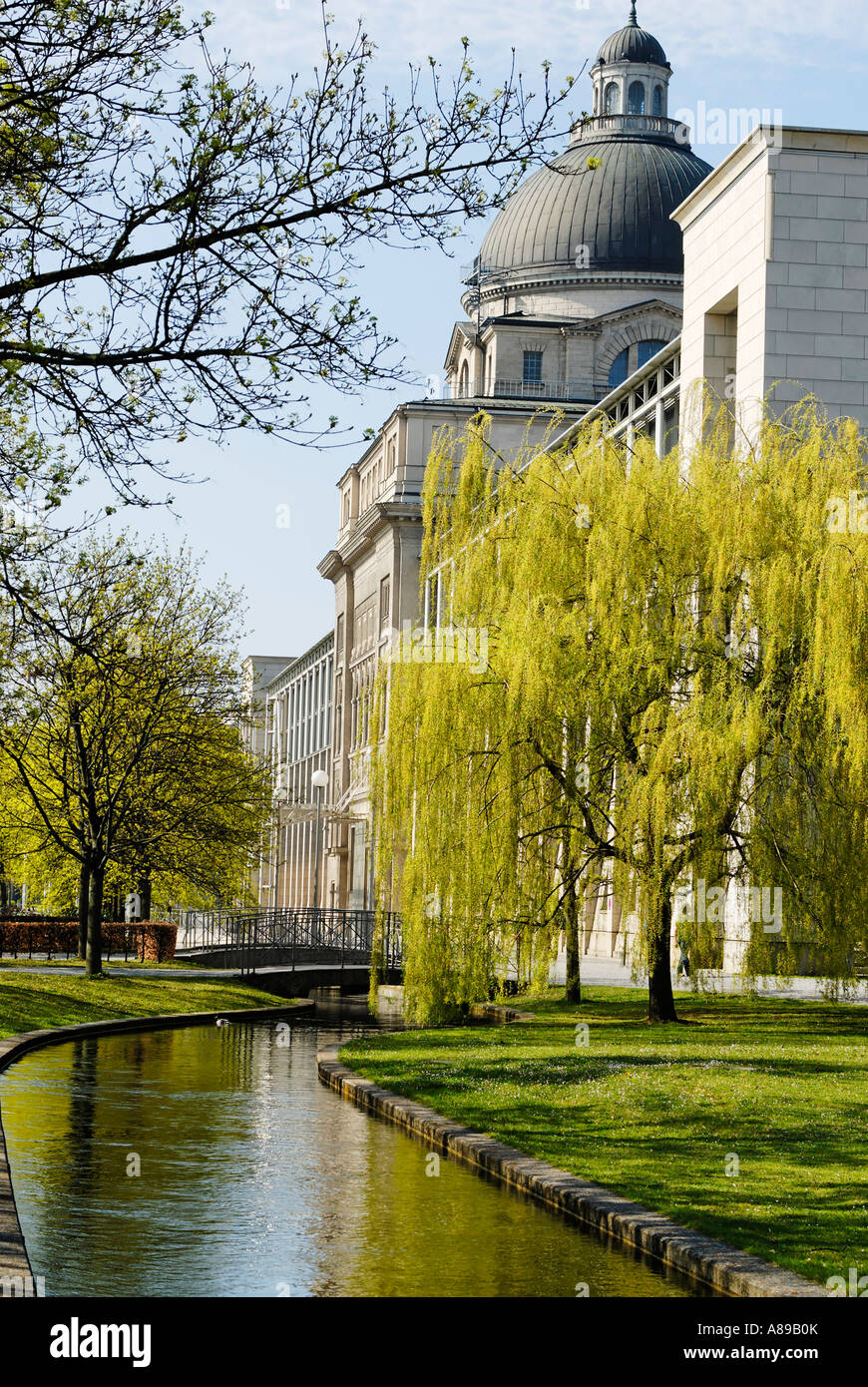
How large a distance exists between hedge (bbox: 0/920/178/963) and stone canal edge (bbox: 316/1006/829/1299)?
94.3 ft

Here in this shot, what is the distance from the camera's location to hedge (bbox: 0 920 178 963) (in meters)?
45.7

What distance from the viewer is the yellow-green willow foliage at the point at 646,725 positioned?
2269 cm

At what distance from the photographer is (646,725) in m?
23.3

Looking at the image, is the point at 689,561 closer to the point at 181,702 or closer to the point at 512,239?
the point at 181,702

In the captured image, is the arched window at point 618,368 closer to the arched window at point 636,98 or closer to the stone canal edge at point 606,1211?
the arched window at point 636,98

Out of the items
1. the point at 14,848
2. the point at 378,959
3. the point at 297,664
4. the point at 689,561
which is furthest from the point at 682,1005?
the point at 297,664

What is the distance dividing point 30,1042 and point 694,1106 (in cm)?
1146

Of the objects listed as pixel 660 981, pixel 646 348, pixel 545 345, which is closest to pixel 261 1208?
pixel 660 981

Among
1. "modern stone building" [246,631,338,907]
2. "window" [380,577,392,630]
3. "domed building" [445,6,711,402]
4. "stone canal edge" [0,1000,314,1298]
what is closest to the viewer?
"stone canal edge" [0,1000,314,1298]

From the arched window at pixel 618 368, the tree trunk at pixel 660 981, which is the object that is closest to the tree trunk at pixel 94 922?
the tree trunk at pixel 660 981

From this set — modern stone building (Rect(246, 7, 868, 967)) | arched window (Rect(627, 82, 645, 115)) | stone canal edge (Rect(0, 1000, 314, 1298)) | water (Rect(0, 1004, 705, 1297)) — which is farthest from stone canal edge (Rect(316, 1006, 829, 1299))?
arched window (Rect(627, 82, 645, 115))

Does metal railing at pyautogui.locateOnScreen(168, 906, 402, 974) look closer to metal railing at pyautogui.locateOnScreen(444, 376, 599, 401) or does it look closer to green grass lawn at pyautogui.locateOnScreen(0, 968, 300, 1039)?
green grass lawn at pyautogui.locateOnScreen(0, 968, 300, 1039)

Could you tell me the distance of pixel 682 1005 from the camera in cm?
2842
